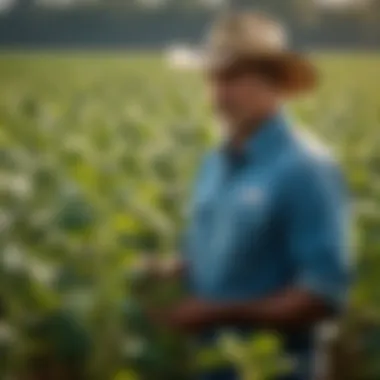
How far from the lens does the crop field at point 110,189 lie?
128 cm

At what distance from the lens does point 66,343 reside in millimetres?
1279

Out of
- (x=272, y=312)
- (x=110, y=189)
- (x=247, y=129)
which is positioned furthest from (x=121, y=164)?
(x=272, y=312)

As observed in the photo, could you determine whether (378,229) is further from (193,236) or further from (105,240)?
(105,240)

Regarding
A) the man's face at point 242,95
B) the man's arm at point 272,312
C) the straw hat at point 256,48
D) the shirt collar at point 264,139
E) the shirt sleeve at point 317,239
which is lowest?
the man's arm at point 272,312

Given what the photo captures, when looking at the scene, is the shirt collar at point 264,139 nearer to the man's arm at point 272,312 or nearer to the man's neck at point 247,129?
the man's neck at point 247,129

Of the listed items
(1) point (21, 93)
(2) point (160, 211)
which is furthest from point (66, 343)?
(1) point (21, 93)

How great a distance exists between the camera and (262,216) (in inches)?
50.3

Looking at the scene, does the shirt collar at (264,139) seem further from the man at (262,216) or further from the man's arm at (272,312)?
the man's arm at (272,312)

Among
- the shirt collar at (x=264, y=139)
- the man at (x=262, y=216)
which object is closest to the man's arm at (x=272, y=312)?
the man at (x=262, y=216)

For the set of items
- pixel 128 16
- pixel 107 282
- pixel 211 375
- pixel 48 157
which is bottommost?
pixel 211 375

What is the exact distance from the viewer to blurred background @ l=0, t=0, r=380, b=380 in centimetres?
128

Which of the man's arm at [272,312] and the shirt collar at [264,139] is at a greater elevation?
the shirt collar at [264,139]

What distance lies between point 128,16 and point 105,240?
0.94ft

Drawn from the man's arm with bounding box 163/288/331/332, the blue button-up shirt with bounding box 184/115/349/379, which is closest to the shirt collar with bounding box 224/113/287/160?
the blue button-up shirt with bounding box 184/115/349/379
